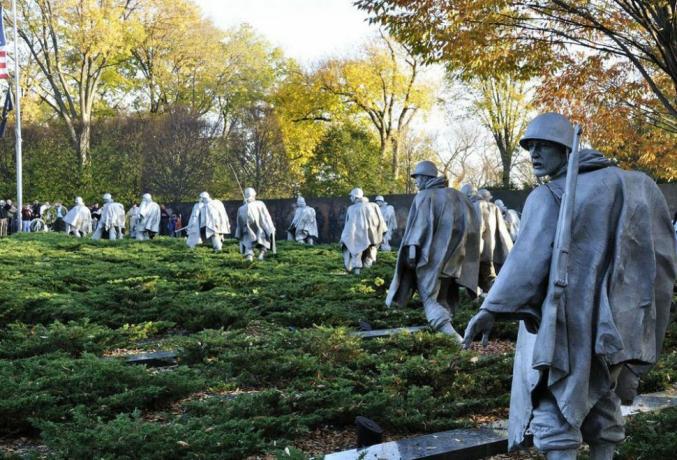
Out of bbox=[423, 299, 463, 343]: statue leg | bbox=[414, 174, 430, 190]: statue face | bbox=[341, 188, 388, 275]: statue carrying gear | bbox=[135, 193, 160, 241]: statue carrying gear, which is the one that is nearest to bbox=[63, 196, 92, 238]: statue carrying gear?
bbox=[135, 193, 160, 241]: statue carrying gear

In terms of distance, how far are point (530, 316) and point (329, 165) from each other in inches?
1713

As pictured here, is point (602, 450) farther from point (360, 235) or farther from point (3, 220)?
point (3, 220)

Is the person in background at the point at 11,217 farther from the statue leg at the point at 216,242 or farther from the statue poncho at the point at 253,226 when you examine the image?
the statue poncho at the point at 253,226

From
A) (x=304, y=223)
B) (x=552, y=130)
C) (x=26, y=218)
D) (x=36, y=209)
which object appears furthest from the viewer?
(x=36, y=209)

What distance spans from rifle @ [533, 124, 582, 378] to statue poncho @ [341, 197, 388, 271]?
16.0m

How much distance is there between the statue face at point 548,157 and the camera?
422 centimetres

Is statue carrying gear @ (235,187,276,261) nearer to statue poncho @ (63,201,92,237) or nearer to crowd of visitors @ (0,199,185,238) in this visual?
crowd of visitors @ (0,199,185,238)

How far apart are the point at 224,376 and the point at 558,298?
4.40 metres

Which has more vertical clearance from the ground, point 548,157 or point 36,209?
point 36,209

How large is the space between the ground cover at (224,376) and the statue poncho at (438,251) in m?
0.78

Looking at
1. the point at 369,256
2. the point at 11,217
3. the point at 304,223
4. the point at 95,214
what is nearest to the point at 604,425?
the point at 369,256

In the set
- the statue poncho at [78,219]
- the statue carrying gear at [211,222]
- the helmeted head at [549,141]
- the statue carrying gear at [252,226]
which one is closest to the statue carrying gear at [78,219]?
the statue poncho at [78,219]

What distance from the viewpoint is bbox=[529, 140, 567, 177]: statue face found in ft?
13.8

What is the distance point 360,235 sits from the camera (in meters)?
20.5
